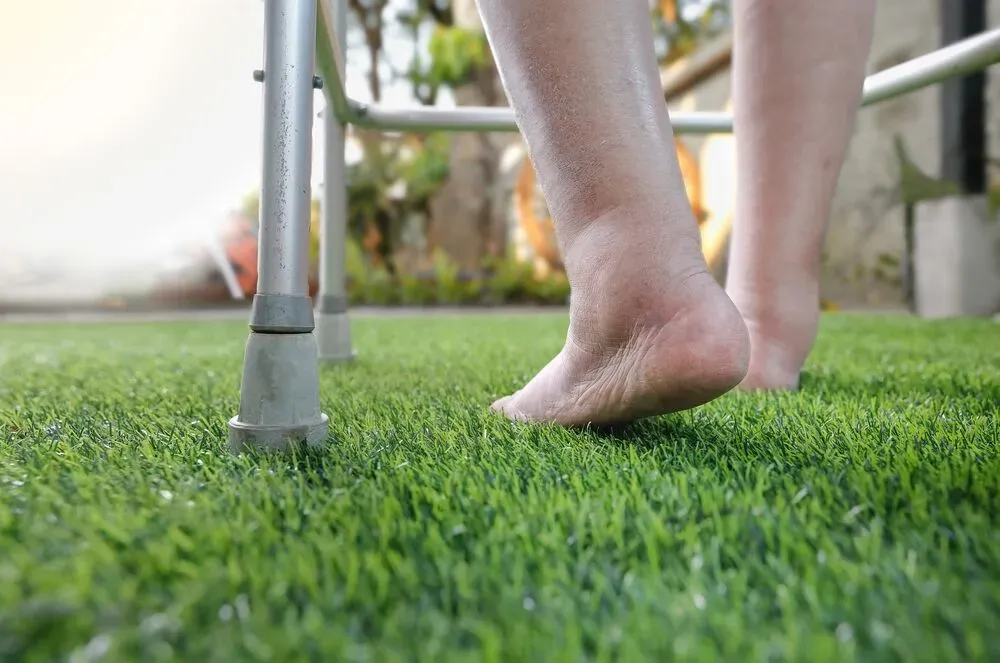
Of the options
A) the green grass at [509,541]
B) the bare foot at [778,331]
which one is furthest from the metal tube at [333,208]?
the bare foot at [778,331]

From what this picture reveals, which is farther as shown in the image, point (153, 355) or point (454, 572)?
point (153, 355)

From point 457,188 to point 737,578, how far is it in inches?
326

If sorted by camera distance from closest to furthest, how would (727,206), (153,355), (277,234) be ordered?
(277,234) < (153,355) < (727,206)

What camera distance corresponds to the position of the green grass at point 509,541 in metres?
0.31

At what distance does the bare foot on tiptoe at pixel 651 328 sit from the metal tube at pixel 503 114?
1.84ft

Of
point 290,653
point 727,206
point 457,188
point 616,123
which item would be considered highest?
point 457,188

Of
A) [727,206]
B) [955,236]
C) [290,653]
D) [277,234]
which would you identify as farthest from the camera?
[727,206]

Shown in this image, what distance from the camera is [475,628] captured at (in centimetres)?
31

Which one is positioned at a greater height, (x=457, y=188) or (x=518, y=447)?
(x=457, y=188)

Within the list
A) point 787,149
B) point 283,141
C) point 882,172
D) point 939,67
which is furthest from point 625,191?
point 882,172

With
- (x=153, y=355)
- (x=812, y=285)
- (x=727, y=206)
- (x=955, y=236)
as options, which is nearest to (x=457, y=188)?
(x=727, y=206)

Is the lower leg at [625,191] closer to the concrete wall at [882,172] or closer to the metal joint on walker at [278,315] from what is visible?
the metal joint on walker at [278,315]

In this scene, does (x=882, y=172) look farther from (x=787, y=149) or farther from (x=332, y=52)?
(x=332, y=52)

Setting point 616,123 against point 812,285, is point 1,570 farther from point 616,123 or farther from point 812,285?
point 812,285
